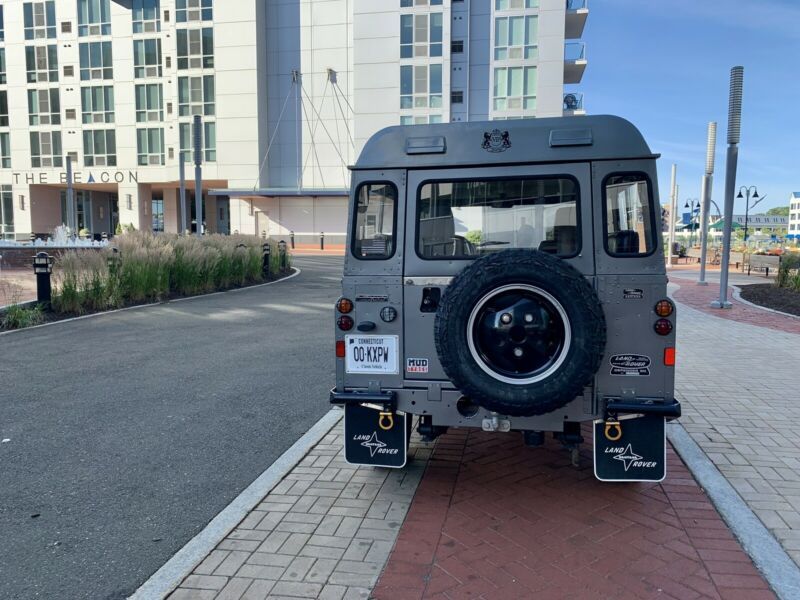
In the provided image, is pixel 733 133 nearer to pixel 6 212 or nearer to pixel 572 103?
pixel 572 103

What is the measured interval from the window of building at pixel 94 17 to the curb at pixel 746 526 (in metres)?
53.0

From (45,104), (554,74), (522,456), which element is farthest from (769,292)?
(45,104)

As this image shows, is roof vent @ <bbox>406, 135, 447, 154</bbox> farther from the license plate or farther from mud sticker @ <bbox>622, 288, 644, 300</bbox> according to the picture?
mud sticker @ <bbox>622, 288, 644, 300</bbox>

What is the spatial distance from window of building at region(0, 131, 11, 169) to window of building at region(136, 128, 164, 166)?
10.9 meters

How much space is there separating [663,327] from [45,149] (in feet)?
177

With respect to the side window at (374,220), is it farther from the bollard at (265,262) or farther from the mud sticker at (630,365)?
the bollard at (265,262)

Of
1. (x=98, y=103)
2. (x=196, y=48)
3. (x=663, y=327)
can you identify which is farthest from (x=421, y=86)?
(x=663, y=327)

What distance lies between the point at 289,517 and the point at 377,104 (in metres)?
42.6

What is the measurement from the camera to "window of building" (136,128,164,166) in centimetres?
4666

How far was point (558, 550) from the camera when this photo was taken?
11.8 feet

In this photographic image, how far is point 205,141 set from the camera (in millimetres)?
46344

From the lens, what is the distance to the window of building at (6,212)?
48219 mm

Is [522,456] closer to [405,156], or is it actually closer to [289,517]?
[289,517]

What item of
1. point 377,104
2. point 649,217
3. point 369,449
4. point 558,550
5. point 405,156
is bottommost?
point 558,550
